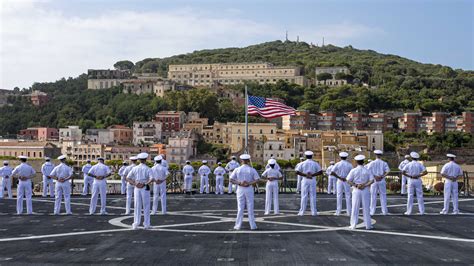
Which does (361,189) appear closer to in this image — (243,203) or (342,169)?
(243,203)

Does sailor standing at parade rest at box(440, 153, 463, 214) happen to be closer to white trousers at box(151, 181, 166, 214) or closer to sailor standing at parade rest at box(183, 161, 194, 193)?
white trousers at box(151, 181, 166, 214)

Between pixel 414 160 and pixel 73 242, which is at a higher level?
pixel 414 160

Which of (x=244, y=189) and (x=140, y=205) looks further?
(x=140, y=205)

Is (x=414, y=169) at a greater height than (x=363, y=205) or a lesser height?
greater

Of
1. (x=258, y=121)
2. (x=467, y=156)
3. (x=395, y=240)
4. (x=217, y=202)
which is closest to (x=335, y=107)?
(x=258, y=121)

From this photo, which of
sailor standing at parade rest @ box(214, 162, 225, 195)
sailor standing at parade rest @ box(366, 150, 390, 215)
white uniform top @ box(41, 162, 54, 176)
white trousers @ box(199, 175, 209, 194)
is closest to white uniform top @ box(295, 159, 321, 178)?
sailor standing at parade rest @ box(366, 150, 390, 215)

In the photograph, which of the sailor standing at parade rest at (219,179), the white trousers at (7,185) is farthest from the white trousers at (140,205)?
the sailor standing at parade rest at (219,179)

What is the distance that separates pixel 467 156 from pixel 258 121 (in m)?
43.9

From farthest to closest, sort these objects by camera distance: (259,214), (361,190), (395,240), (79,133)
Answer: (79,133)
(259,214)
(361,190)
(395,240)

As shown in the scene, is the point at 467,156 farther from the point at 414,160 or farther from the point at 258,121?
the point at 414,160

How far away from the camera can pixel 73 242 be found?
52.1 feet

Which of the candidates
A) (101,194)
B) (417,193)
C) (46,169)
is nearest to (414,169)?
(417,193)

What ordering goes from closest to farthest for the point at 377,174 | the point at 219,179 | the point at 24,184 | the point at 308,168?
the point at 308,168
the point at 377,174
the point at 24,184
the point at 219,179

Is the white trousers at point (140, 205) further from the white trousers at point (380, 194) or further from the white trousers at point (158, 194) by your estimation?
the white trousers at point (380, 194)
